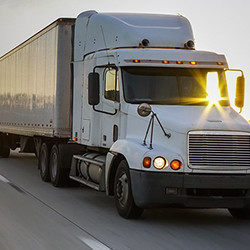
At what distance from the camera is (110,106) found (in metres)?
12.7

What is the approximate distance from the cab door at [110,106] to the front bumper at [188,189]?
1832mm

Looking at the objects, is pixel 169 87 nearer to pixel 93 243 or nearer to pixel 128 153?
pixel 128 153

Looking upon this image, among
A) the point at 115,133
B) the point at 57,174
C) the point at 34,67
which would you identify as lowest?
the point at 57,174

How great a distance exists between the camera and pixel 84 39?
14875 millimetres

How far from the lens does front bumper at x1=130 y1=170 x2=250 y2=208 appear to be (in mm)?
10734

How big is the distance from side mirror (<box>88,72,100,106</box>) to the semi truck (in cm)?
2

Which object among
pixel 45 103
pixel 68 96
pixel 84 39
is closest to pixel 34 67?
pixel 45 103

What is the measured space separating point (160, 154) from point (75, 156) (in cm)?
472

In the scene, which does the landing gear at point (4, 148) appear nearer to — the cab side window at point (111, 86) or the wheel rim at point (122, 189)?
the cab side window at point (111, 86)

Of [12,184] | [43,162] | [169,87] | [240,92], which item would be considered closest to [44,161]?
[43,162]

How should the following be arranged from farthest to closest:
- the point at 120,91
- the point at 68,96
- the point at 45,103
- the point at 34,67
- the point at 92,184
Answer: the point at 34,67 → the point at 45,103 → the point at 68,96 → the point at 92,184 → the point at 120,91

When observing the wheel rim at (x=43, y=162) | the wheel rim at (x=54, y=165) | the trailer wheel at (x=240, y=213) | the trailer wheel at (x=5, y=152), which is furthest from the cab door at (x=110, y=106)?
the trailer wheel at (x=5, y=152)

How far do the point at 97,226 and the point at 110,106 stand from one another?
2.76 meters

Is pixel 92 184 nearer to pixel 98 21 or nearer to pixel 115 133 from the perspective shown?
pixel 115 133
